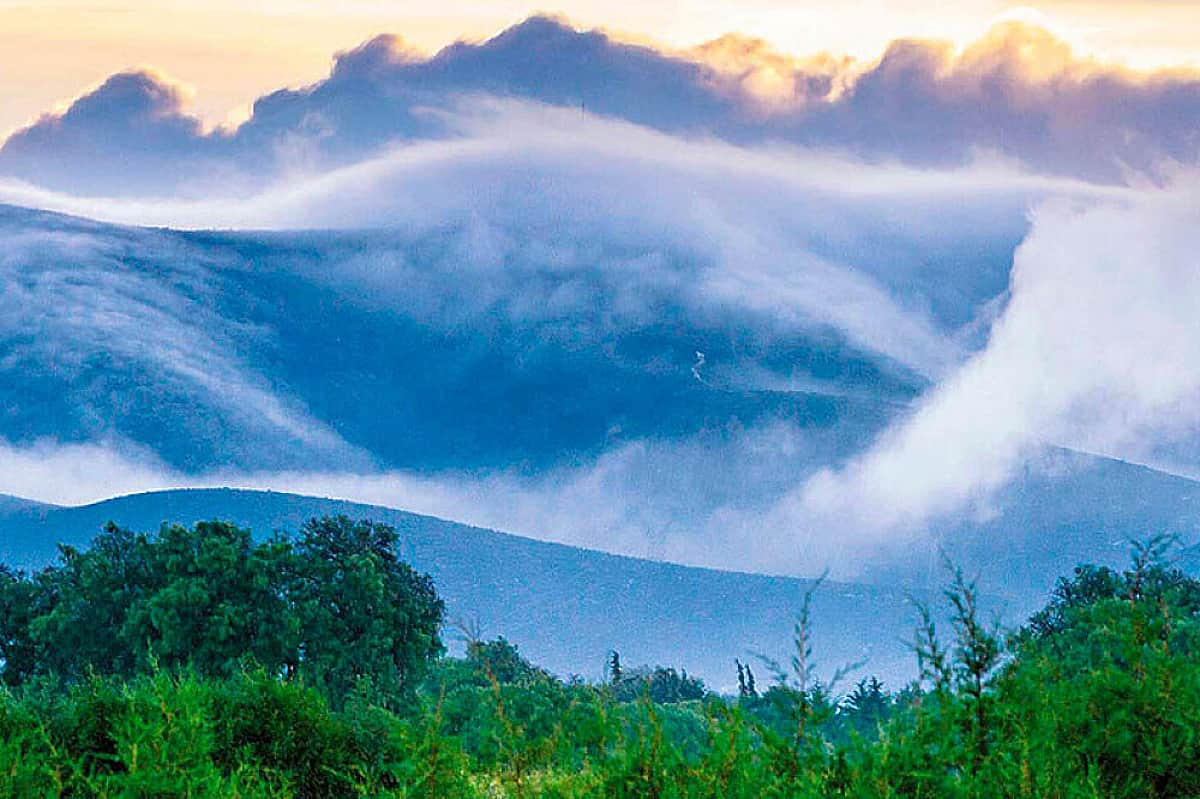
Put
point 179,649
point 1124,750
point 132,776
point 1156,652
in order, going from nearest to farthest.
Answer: point 132,776
point 1124,750
point 1156,652
point 179,649

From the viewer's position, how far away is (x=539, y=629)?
88.9m

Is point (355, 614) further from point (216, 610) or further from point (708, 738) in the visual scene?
point (708, 738)

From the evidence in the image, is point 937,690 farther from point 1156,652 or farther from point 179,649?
point 179,649

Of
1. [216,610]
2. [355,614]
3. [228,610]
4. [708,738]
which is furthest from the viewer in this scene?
[355,614]

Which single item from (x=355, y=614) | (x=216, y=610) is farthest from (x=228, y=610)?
(x=355, y=614)

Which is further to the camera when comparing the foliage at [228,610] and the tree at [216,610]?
the foliage at [228,610]

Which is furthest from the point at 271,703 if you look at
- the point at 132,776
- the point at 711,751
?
the point at 711,751

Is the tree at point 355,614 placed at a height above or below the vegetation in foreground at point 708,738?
above

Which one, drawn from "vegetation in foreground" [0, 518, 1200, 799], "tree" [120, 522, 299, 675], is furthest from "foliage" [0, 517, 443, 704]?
"vegetation in foreground" [0, 518, 1200, 799]

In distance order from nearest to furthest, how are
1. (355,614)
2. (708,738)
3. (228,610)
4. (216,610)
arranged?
(708,738) → (228,610) → (216,610) → (355,614)

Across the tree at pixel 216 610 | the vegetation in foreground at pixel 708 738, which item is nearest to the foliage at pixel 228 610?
the tree at pixel 216 610

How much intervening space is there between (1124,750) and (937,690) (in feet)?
5.43

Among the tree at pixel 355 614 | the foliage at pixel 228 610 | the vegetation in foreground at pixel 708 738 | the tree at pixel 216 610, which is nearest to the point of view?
the vegetation in foreground at pixel 708 738

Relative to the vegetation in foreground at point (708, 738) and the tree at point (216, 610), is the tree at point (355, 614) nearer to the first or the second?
the tree at point (216, 610)
